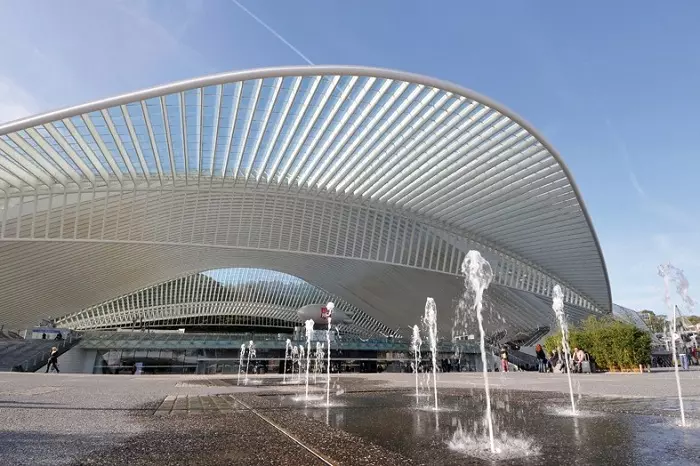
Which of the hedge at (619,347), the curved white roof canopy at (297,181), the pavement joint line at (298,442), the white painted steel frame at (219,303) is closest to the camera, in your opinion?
the pavement joint line at (298,442)

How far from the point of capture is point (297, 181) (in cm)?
2706

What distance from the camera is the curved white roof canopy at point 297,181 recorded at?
16.8 meters

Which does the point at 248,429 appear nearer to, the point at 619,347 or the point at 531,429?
the point at 531,429

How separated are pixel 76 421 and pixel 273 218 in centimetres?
2646

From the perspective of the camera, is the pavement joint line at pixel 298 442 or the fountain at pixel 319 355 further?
the fountain at pixel 319 355

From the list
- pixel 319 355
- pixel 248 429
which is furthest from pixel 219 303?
pixel 248 429

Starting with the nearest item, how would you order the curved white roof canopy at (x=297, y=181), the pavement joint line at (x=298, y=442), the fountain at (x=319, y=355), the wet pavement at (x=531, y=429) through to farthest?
the pavement joint line at (x=298, y=442) < the wet pavement at (x=531, y=429) < the curved white roof canopy at (x=297, y=181) < the fountain at (x=319, y=355)

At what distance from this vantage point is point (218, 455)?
358 centimetres

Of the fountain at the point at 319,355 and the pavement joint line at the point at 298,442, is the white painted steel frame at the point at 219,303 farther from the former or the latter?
the pavement joint line at the point at 298,442

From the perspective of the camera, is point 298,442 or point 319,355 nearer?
point 298,442

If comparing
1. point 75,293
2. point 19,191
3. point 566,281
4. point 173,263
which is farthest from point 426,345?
point 19,191

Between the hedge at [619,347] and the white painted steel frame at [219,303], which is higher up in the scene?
the white painted steel frame at [219,303]

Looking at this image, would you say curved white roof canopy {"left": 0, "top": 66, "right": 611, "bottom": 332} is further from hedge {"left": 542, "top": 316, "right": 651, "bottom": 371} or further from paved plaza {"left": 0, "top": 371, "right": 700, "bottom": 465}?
paved plaza {"left": 0, "top": 371, "right": 700, "bottom": 465}

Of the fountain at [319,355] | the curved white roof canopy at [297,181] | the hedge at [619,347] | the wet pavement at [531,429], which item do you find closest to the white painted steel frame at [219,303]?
the curved white roof canopy at [297,181]
